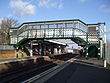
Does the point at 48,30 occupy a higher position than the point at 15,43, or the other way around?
the point at 48,30

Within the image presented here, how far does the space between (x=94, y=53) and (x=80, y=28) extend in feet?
21.9

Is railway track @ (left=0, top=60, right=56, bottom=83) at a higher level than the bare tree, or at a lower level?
lower

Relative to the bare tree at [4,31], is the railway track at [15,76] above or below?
below

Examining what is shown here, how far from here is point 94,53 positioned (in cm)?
3161

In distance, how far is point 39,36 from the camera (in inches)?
1278

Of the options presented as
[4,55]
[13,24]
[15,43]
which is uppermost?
[13,24]

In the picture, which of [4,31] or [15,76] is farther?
[4,31]

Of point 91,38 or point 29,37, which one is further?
point 29,37

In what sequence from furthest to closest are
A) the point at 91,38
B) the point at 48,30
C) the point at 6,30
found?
the point at 6,30 < the point at 48,30 < the point at 91,38

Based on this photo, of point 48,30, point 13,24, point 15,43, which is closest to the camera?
point 48,30

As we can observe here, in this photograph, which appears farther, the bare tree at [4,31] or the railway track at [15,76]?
the bare tree at [4,31]

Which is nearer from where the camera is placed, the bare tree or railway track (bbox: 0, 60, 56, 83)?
railway track (bbox: 0, 60, 56, 83)

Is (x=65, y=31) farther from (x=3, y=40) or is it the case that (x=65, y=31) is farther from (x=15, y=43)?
(x=3, y=40)

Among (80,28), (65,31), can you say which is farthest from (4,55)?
(80,28)
